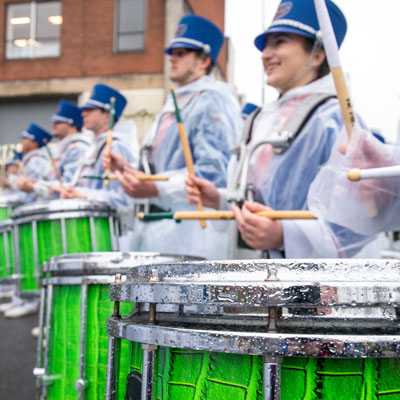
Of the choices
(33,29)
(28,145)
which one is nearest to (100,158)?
(28,145)

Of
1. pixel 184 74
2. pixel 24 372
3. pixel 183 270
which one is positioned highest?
pixel 184 74

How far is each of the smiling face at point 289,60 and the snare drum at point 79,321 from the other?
110cm

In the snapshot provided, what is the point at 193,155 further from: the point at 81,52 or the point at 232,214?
the point at 81,52

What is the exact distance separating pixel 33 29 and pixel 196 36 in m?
12.8

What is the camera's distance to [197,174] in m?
3.39

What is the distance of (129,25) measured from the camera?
14.7m

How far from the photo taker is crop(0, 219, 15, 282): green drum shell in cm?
511

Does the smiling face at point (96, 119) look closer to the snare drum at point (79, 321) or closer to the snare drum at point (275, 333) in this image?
the snare drum at point (79, 321)

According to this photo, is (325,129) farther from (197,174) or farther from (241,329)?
(241,329)

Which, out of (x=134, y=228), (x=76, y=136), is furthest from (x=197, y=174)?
(x=76, y=136)

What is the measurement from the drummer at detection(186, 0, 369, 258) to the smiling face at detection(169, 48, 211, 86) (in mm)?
1108

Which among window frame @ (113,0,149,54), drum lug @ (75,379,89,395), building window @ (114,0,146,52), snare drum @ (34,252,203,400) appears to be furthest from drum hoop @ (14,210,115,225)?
building window @ (114,0,146,52)

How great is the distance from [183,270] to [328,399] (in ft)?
1.07

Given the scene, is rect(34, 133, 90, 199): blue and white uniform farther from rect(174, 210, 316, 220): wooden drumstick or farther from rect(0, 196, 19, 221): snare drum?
rect(174, 210, 316, 220): wooden drumstick
